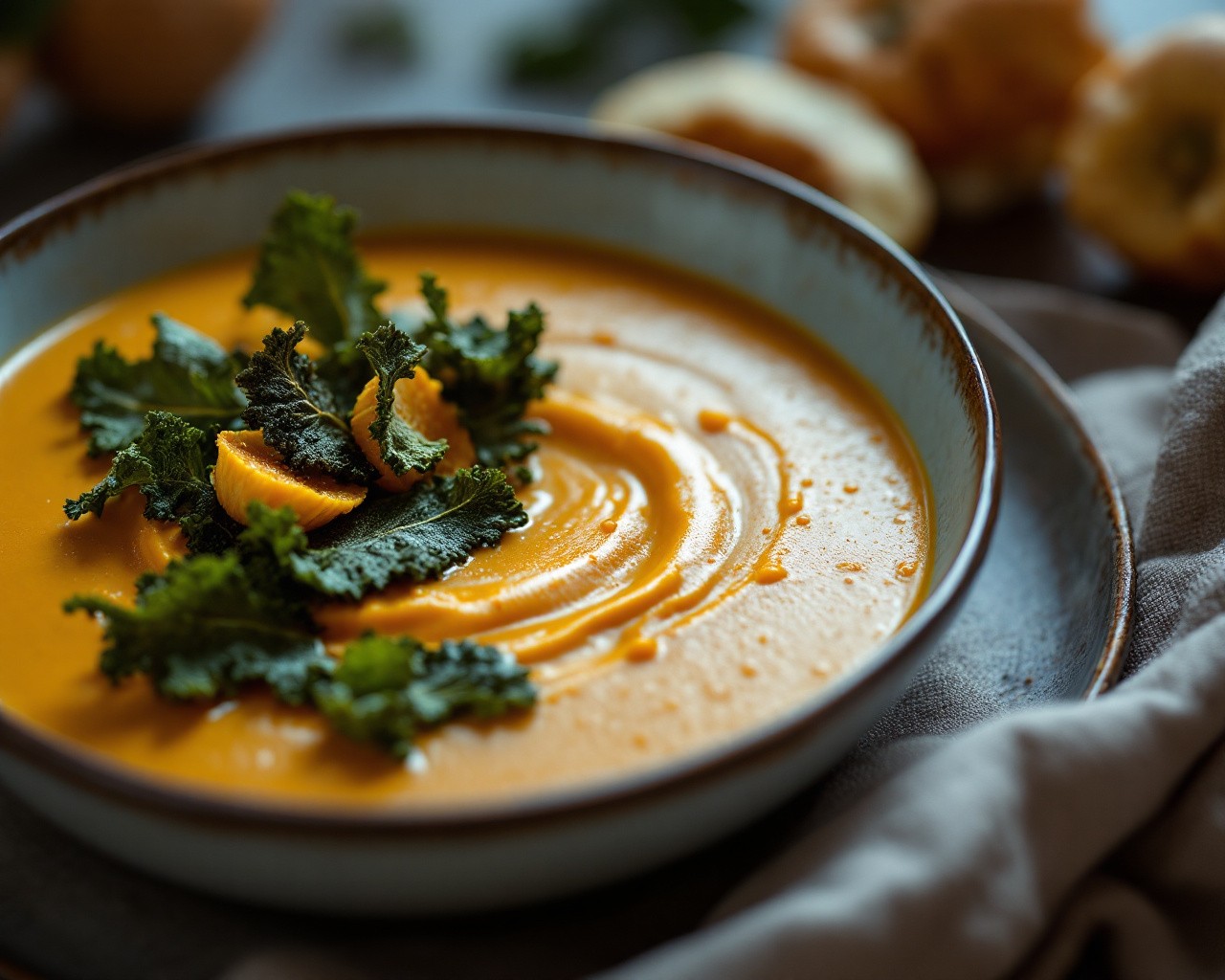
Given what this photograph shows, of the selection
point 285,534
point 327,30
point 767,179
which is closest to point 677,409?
point 767,179

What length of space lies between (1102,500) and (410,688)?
3.60ft

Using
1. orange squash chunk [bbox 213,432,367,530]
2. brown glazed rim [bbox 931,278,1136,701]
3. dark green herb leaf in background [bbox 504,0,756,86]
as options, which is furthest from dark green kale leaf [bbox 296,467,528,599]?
dark green herb leaf in background [bbox 504,0,756,86]

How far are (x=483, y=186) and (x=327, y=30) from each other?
199 cm

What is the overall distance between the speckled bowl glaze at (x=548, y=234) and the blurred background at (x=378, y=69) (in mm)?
632

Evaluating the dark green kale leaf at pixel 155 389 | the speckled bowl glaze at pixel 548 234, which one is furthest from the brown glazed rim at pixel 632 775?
the dark green kale leaf at pixel 155 389

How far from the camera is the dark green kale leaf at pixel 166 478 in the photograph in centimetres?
193

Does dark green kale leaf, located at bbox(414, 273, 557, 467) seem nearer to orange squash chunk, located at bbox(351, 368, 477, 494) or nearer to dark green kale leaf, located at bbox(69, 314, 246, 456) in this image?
orange squash chunk, located at bbox(351, 368, 477, 494)

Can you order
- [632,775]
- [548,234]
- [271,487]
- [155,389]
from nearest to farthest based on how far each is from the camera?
[632,775], [271,487], [155,389], [548,234]

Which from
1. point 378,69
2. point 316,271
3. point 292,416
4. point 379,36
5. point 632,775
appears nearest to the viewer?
point 632,775

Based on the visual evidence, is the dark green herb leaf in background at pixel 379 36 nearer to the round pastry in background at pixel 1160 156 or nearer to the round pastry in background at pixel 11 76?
the round pastry in background at pixel 11 76

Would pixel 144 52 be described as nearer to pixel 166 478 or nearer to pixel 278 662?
pixel 166 478

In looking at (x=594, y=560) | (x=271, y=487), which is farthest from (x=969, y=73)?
(x=271, y=487)

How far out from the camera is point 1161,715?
5.49 feet

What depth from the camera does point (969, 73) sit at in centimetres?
364
